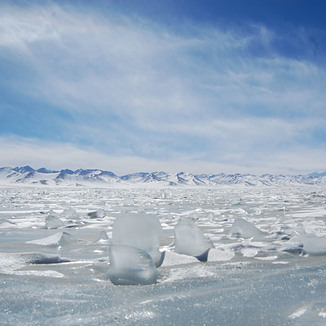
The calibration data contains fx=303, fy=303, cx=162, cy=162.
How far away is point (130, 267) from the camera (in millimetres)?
2268

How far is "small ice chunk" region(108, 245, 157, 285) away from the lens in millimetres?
2248

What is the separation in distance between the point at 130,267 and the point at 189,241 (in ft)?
3.92

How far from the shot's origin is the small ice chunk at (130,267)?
7.38 feet

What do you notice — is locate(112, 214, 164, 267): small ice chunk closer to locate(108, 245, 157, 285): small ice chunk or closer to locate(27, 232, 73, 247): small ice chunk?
locate(108, 245, 157, 285): small ice chunk

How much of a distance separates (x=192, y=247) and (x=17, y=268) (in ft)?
5.68

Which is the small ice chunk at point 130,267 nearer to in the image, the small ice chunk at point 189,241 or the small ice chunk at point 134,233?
the small ice chunk at point 134,233

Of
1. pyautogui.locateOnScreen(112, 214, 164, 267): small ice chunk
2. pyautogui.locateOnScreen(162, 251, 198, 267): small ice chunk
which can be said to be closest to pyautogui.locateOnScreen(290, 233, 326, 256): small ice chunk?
pyautogui.locateOnScreen(162, 251, 198, 267): small ice chunk

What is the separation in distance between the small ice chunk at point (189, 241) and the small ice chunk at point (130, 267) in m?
1.03

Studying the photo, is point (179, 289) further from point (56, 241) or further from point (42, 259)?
point (56, 241)

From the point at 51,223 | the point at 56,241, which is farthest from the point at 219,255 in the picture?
the point at 51,223

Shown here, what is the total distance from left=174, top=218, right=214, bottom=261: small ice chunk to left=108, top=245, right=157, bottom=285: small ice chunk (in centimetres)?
103

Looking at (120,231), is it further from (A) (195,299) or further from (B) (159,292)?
(A) (195,299)

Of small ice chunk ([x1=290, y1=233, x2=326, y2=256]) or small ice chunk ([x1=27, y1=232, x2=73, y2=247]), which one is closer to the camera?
small ice chunk ([x1=290, y1=233, x2=326, y2=256])

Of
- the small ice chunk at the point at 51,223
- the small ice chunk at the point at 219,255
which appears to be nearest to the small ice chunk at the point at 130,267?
the small ice chunk at the point at 219,255
